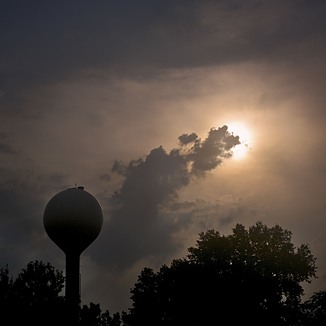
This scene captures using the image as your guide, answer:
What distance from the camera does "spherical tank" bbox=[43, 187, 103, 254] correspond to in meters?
39.1

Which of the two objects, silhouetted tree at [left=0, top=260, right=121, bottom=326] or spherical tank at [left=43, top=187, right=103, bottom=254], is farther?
silhouetted tree at [left=0, top=260, right=121, bottom=326]

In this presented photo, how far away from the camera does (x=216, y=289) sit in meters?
59.2

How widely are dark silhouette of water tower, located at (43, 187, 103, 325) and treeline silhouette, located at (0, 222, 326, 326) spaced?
15279 mm

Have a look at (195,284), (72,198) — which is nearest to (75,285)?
(72,198)

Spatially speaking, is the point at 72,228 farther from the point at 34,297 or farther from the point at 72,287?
the point at 34,297

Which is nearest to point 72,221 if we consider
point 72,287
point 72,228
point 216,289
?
point 72,228

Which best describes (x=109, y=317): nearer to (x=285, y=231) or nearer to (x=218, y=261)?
(x=218, y=261)

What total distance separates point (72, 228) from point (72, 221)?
50 centimetres

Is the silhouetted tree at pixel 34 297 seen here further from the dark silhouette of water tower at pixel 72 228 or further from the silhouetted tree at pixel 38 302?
the dark silhouette of water tower at pixel 72 228

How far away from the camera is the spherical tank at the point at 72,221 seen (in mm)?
39094

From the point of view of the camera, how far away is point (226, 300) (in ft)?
192

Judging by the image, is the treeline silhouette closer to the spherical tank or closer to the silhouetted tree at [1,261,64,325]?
the silhouetted tree at [1,261,64,325]

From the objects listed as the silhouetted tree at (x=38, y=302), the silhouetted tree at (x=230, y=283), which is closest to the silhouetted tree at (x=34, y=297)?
the silhouetted tree at (x=38, y=302)

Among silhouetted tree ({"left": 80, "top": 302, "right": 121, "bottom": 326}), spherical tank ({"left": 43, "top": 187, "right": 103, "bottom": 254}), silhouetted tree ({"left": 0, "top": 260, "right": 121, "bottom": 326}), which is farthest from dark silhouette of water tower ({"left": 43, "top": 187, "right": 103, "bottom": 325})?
silhouetted tree ({"left": 80, "top": 302, "right": 121, "bottom": 326})
